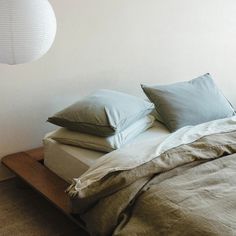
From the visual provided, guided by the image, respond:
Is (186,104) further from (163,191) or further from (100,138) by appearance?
(163,191)

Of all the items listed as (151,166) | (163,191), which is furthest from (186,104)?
(163,191)

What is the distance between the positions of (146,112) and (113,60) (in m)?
0.62

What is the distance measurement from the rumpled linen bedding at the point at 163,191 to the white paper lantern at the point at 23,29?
2.13 feet

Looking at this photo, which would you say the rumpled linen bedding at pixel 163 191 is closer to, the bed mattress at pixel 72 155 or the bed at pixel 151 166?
the bed at pixel 151 166

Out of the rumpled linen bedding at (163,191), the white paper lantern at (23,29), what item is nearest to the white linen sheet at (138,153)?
the rumpled linen bedding at (163,191)

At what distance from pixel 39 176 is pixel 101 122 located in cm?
51

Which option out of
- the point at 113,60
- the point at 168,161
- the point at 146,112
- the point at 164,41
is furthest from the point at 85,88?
the point at 168,161

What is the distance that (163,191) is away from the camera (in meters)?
1.74

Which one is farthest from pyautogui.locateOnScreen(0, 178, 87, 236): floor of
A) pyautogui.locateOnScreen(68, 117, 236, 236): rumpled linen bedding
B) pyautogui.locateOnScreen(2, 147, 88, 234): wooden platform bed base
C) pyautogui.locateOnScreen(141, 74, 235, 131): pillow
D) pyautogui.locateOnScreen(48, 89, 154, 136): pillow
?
pyautogui.locateOnScreen(141, 74, 235, 131): pillow

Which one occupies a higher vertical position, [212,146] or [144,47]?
[144,47]

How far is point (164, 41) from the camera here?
3232 millimetres

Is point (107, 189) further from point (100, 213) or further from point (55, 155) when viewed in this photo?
point (55, 155)

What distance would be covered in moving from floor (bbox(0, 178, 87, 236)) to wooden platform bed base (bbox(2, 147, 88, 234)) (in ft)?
0.52

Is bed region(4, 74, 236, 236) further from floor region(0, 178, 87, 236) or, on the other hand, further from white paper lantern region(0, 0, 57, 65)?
white paper lantern region(0, 0, 57, 65)
